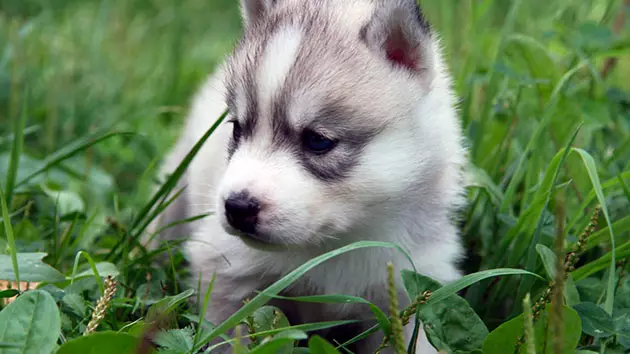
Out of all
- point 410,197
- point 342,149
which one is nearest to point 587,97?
point 410,197

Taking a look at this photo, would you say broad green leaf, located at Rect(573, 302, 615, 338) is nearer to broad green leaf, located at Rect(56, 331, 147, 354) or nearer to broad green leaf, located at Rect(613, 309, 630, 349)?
broad green leaf, located at Rect(613, 309, 630, 349)

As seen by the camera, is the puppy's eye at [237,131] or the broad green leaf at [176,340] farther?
the puppy's eye at [237,131]

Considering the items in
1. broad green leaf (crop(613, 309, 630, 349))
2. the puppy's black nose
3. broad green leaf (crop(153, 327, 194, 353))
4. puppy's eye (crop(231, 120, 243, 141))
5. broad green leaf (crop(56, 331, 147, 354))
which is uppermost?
puppy's eye (crop(231, 120, 243, 141))

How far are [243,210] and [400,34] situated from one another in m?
0.87

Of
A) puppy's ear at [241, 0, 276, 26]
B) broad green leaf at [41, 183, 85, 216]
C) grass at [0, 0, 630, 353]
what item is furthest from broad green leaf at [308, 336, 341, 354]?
broad green leaf at [41, 183, 85, 216]

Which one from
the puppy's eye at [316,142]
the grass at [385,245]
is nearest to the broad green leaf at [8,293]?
the grass at [385,245]

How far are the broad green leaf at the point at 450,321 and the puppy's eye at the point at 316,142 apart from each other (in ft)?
1.59

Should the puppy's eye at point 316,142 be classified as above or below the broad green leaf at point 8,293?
above

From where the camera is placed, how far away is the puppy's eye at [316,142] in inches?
Result: 107

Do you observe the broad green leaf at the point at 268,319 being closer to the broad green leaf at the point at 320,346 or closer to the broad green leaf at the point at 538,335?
the broad green leaf at the point at 320,346

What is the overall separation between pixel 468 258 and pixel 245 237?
1.25 meters

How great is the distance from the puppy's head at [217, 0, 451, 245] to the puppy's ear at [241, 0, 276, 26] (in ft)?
0.88

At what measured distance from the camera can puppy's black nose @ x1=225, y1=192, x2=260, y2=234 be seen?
2539 mm

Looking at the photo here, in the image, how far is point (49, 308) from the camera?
7.60 ft
